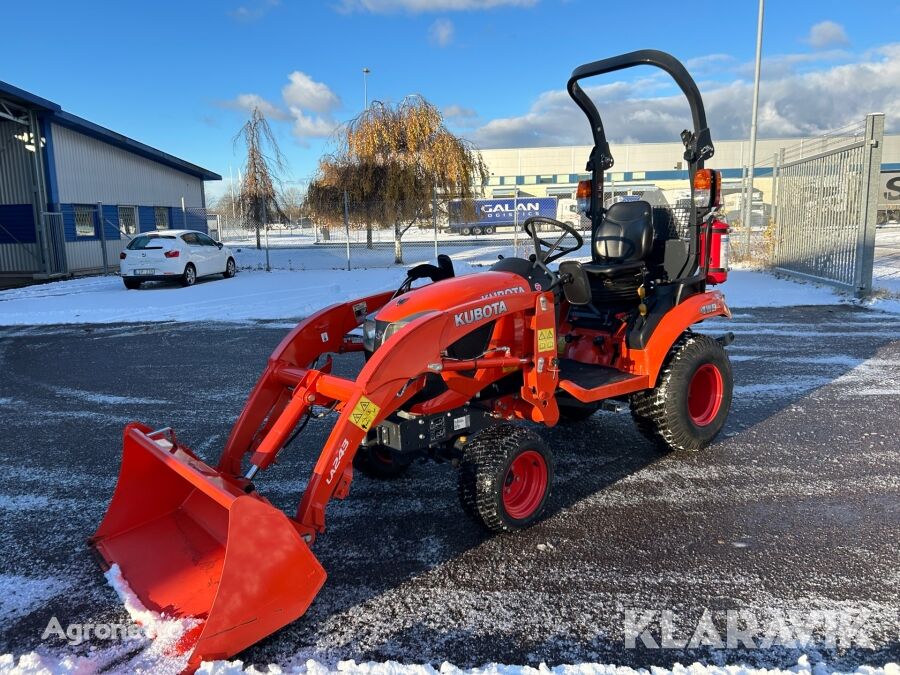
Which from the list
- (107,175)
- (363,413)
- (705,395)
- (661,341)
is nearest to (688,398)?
(705,395)

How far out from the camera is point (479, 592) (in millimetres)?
2945

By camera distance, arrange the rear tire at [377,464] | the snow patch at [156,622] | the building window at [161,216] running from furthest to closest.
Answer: the building window at [161,216]
the rear tire at [377,464]
the snow patch at [156,622]

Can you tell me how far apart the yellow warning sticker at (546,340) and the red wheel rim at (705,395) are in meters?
1.52

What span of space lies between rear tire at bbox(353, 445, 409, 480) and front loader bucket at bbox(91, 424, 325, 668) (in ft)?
3.55

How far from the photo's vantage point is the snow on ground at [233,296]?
36.7 ft

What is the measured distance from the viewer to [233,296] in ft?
44.0

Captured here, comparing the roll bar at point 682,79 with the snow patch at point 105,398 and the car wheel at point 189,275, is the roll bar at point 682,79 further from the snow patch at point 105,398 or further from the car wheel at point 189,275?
the car wheel at point 189,275

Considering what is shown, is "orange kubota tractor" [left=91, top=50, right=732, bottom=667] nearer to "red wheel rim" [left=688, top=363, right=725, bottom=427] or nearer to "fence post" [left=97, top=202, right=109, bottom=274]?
"red wheel rim" [left=688, top=363, right=725, bottom=427]

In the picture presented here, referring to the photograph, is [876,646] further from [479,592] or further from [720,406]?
[720,406]

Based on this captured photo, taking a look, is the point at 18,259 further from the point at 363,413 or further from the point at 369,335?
the point at 363,413

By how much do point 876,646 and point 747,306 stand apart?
30.4 ft

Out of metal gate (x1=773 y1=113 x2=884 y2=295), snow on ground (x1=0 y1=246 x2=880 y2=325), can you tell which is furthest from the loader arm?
metal gate (x1=773 y1=113 x2=884 y2=295)

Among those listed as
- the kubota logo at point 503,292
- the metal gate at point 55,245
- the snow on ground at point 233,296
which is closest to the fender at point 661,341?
the kubota logo at point 503,292

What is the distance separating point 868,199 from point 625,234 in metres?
8.48
